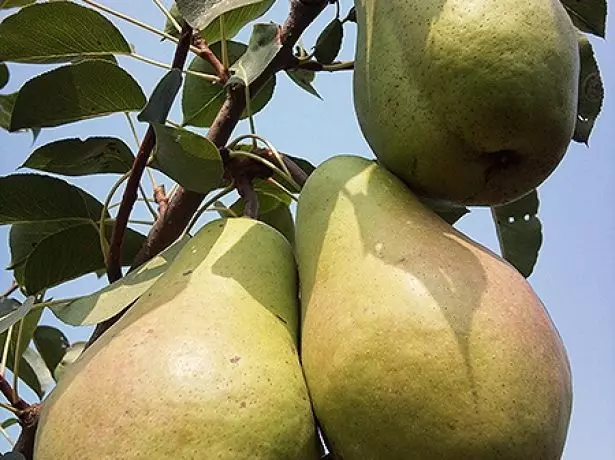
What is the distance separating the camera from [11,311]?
3.29ft

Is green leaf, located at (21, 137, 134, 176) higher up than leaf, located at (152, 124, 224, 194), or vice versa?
leaf, located at (152, 124, 224, 194)

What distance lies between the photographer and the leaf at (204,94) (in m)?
1.24

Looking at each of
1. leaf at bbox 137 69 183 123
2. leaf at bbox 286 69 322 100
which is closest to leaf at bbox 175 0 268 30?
leaf at bbox 137 69 183 123

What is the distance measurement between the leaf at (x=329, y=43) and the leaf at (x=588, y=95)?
303mm

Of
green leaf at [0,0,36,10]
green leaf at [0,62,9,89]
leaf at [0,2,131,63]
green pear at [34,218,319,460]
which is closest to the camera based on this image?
green pear at [34,218,319,460]

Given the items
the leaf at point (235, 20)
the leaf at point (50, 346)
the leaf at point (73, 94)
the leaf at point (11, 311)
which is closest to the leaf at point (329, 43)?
the leaf at point (235, 20)

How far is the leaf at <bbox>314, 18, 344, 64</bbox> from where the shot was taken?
1.20 meters

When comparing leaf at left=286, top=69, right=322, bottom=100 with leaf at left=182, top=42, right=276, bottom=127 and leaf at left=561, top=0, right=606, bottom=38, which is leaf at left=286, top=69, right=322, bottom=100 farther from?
leaf at left=561, top=0, right=606, bottom=38

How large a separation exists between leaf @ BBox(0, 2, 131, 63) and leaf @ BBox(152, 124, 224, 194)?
23 cm

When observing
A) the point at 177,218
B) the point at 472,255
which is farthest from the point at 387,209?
the point at 177,218

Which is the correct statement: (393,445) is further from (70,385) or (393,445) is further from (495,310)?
(70,385)

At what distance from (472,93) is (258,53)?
0.94 ft

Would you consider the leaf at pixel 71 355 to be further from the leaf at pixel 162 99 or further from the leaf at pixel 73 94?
the leaf at pixel 162 99

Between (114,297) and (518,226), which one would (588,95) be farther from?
(114,297)
